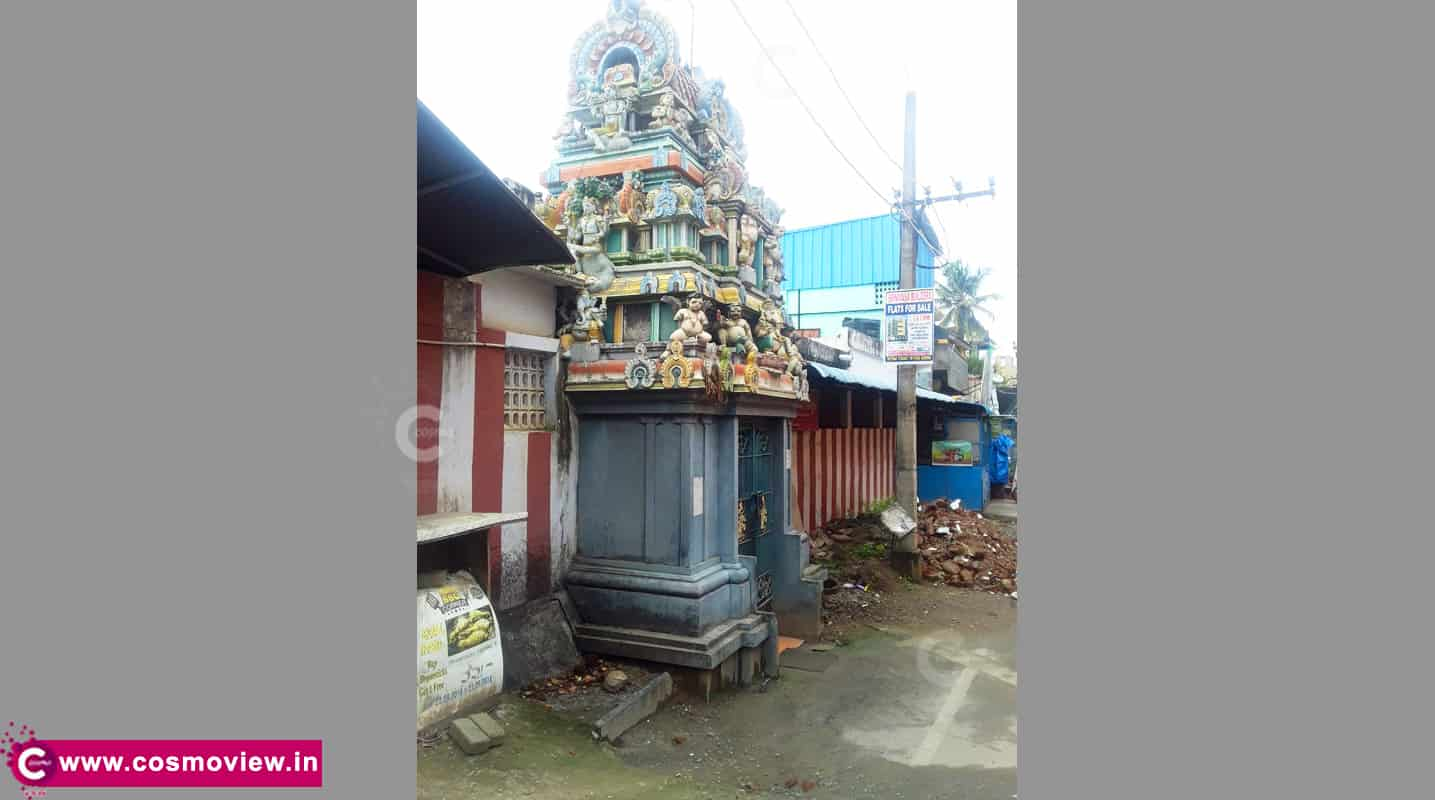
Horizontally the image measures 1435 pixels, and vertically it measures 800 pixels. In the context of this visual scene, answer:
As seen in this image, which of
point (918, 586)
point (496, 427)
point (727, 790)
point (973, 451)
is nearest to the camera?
point (727, 790)

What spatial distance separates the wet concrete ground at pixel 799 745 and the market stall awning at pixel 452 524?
4.71ft

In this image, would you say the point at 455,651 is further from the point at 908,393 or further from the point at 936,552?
the point at 936,552

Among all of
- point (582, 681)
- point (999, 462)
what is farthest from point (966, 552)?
point (999, 462)

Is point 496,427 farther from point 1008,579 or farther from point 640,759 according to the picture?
point 1008,579

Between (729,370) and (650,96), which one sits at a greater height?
(650,96)

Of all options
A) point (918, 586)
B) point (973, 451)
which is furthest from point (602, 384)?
point (973, 451)

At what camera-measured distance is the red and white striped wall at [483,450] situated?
6.28 meters

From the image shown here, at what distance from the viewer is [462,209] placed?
5207 millimetres

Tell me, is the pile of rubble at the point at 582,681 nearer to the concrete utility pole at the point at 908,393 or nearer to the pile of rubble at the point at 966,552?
the concrete utility pole at the point at 908,393

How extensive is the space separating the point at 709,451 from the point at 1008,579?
8030 mm

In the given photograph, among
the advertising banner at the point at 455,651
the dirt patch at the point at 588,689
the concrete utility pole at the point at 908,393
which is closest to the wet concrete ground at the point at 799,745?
the dirt patch at the point at 588,689

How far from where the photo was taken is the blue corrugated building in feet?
91.5

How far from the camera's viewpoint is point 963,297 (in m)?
34.9

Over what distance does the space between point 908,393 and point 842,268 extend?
1557 centimetres
